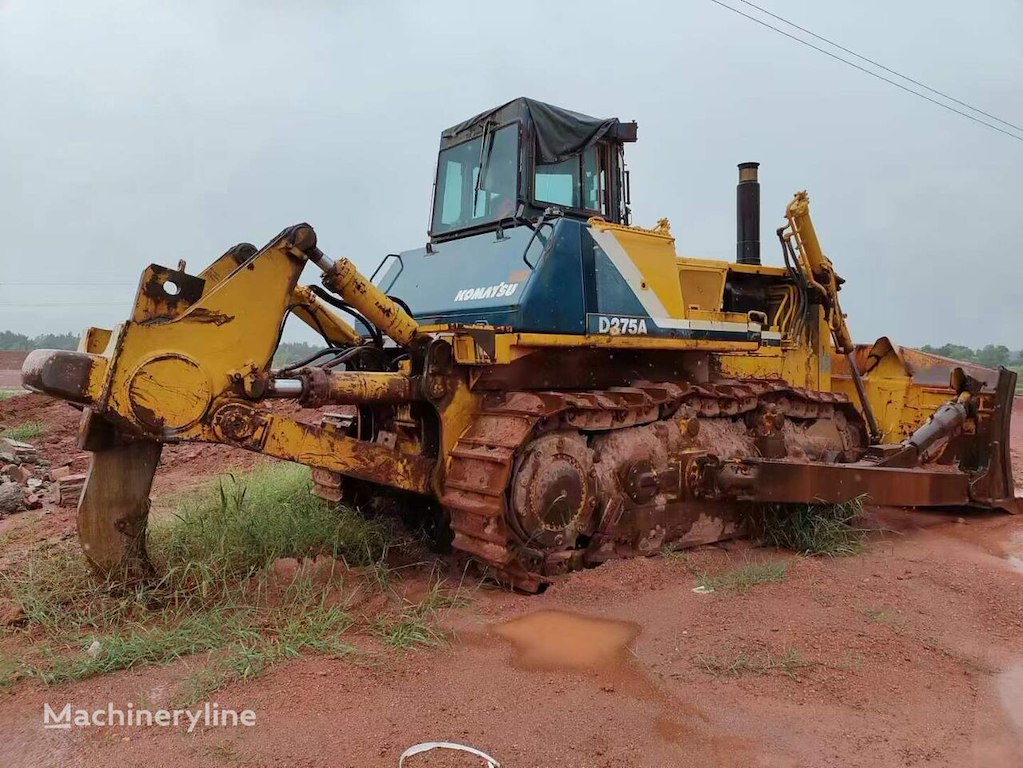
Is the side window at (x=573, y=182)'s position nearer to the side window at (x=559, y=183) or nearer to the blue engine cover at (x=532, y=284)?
the side window at (x=559, y=183)

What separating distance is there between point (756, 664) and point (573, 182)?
3715mm

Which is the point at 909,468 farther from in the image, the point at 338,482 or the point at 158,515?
the point at 158,515

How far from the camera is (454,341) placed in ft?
16.2

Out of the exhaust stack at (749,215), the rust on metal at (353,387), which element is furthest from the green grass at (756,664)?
the exhaust stack at (749,215)

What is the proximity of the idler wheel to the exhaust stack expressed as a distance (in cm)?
352

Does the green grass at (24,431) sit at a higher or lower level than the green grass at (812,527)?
higher

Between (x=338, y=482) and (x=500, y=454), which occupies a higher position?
(x=500, y=454)

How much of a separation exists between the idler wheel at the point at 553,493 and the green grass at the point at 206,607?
0.66m

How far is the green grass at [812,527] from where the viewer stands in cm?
604

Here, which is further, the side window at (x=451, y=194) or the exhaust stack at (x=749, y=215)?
the exhaust stack at (x=749, y=215)

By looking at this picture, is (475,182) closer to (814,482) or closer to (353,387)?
(353,387)

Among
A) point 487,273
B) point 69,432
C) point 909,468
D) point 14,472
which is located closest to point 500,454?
point 487,273

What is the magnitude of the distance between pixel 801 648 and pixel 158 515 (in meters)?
5.50

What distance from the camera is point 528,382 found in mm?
5422
